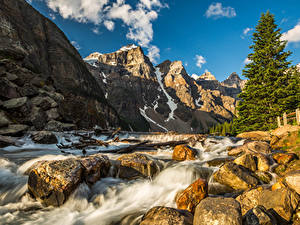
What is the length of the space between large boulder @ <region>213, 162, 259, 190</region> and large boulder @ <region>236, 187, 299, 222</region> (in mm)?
1563

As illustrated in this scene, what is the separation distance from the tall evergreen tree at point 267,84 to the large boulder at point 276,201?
16282mm

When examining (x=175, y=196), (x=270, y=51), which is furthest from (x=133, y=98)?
(x=175, y=196)

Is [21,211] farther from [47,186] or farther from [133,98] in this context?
[133,98]

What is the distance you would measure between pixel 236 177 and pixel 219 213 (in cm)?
341

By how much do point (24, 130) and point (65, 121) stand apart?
961cm

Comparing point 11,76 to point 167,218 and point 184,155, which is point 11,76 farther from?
point 167,218

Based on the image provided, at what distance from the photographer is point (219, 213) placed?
288 centimetres

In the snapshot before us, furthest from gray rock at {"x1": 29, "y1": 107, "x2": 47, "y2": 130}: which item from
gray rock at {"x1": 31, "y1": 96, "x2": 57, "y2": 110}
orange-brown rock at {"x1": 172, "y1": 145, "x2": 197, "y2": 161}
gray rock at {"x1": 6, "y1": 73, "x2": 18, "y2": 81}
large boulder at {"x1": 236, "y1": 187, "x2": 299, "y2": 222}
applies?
large boulder at {"x1": 236, "y1": 187, "x2": 299, "y2": 222}

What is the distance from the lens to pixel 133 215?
4.84 metres

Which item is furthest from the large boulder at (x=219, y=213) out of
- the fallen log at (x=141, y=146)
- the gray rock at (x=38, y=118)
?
the gray rock at (x=38, y=118)

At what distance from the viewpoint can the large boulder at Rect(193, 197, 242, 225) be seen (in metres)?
2.77

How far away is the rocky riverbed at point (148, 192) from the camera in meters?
3.29

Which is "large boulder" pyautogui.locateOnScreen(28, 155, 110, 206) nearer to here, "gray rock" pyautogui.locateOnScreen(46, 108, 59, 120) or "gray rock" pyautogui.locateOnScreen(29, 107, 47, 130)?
"gray rock" pyautogui.locateOnScreen(29, 107, 47, 130)

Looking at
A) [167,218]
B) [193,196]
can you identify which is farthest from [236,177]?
[167,218]
